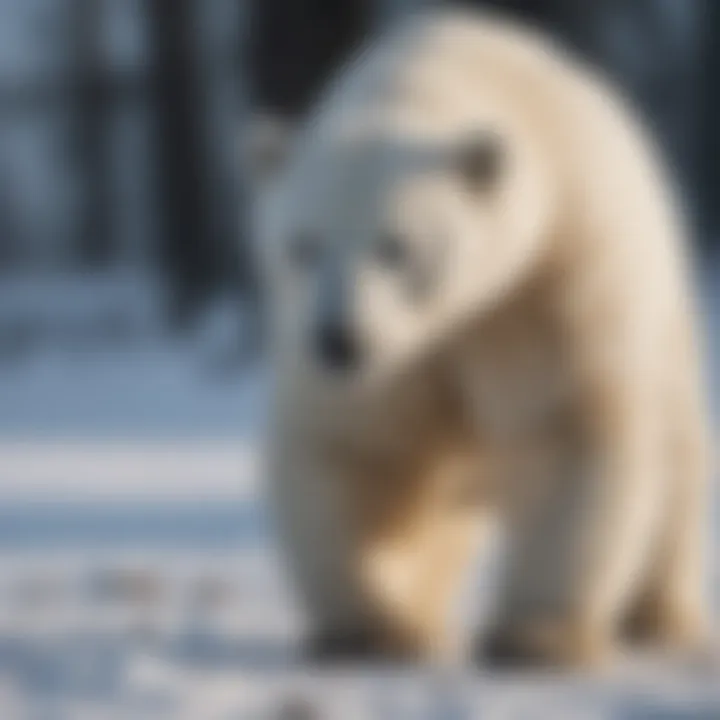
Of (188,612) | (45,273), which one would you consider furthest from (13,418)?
(45,273)

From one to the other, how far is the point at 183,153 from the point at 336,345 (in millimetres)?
9747

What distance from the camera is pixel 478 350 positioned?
3281 millimetres

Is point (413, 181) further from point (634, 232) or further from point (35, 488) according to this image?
point (35, 488)

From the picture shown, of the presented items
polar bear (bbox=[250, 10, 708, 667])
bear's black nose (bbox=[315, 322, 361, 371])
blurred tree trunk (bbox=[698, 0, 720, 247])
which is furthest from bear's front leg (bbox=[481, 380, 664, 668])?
blurred tree trunk (bbox=[698, 0, 720, 247])

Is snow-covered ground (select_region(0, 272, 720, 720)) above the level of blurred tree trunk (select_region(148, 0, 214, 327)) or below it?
below

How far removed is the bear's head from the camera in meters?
2.86

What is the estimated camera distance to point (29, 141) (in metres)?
21.6

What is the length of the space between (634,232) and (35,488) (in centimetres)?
306

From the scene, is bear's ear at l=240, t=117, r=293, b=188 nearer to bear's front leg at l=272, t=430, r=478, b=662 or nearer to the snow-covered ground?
bear's front leg at l=272, t=430, r=478, b=662

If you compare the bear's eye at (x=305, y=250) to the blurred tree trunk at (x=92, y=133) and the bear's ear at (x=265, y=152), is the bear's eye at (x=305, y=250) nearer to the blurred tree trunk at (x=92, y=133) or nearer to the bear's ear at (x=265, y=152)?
the bear's ear at (x=265, y=152)

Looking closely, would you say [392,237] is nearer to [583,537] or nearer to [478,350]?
[478,350]

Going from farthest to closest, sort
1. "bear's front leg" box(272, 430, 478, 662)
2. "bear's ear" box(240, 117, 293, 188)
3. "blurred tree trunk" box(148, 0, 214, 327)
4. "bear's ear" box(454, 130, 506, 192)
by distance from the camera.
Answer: "blurred tree trunk" box(148, 0, 214, 327), "bear's front leg" box(272, 430, 478, 662), "bear's ear" box(240, 117, 293, 188), "bear's ear" box(454, 130, 506, 192)

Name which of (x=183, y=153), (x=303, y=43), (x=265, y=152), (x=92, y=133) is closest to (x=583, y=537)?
(x=265, y=152)

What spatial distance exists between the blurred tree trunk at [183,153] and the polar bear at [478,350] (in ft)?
29.1
